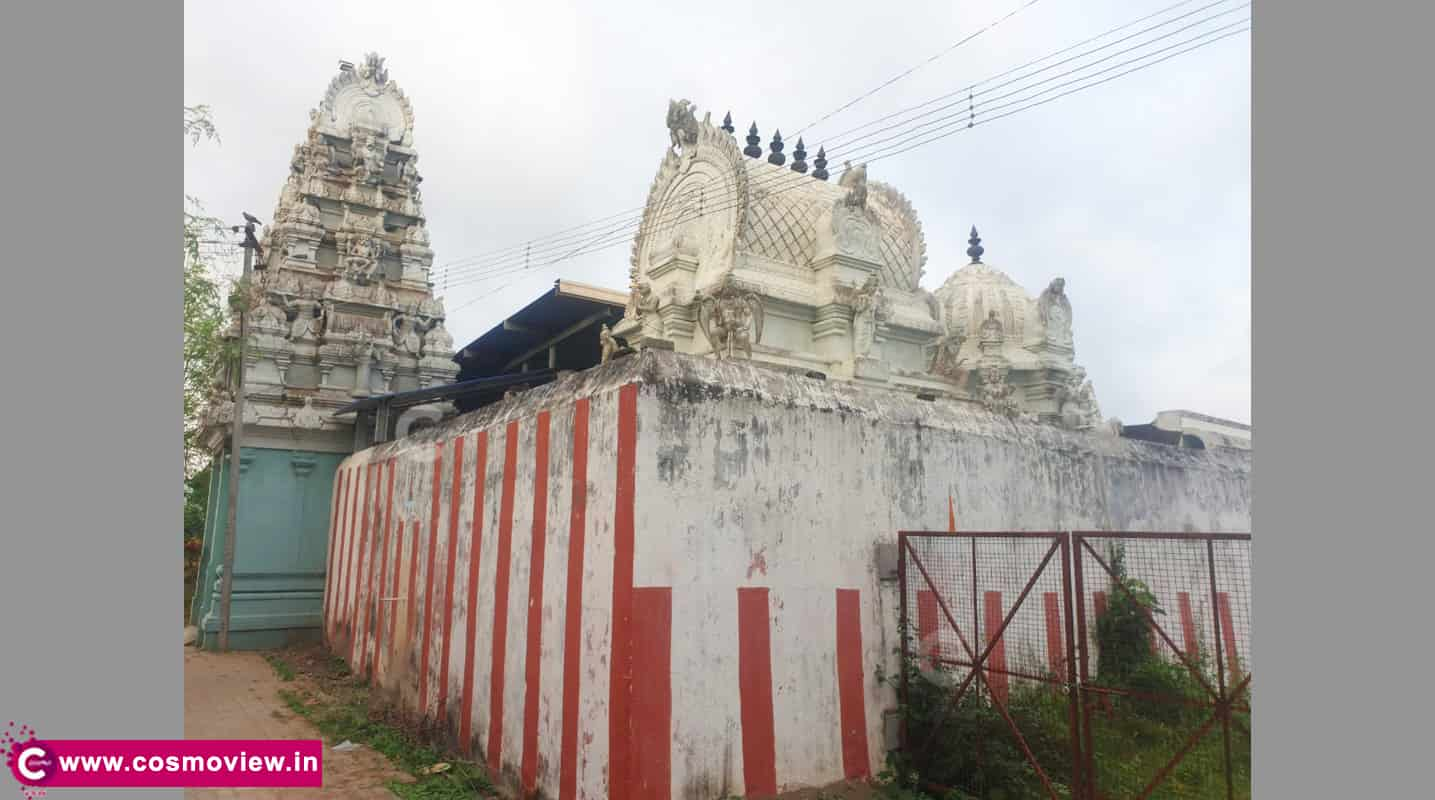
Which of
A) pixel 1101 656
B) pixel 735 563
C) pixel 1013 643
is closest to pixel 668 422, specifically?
pixel 735 563

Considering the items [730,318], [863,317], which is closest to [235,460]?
[730,318]

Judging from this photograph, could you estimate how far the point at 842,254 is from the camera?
43.2 feet

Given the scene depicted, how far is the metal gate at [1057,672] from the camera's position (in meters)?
5.31

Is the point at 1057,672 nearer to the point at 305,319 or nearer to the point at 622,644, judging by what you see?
the point at 622,644

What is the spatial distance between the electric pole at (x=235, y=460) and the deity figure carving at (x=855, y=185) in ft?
30.2

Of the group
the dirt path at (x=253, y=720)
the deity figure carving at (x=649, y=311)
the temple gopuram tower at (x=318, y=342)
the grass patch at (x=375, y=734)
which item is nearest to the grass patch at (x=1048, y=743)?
the grass patch at (x=375, y=734)

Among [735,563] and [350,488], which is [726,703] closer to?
[735,563]

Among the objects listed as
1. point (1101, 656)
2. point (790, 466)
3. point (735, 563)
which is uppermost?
point (790, 466)

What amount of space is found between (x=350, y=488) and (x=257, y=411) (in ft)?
11.2

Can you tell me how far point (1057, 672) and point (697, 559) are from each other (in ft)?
9.24

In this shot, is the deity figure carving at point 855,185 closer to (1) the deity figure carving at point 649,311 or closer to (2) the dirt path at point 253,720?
(1) the deity figure carving at point 649,311

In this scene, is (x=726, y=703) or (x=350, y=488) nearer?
(x=726, y=703)

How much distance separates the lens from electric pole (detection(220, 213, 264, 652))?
13594 mm

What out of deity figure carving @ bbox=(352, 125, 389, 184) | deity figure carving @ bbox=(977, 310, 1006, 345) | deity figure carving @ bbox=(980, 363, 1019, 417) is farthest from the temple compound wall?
deity figure carving @ bbox=(352, 125, 389, 184)
